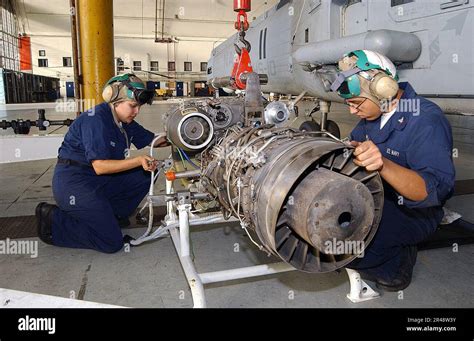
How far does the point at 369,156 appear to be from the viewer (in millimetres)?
1400

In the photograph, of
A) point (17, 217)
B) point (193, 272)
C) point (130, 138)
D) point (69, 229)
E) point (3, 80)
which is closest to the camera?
point (193, 272)

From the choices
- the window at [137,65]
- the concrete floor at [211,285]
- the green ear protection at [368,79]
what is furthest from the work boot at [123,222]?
the window at [137,65]

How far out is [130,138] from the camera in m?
3.01

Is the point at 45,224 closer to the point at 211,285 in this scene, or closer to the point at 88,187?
the point at 88,187

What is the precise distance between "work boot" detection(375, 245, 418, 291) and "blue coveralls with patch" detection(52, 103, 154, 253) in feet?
5.22

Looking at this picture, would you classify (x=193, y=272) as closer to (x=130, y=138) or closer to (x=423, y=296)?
(x=423, y=296)

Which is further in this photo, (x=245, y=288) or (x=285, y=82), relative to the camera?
(x=285, y=82)

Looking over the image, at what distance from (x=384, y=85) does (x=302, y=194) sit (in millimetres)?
588

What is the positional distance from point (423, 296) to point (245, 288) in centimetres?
89

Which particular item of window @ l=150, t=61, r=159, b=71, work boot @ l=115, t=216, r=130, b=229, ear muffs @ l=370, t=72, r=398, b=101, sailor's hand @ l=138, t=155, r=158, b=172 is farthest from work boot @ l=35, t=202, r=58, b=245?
window @ l=150, t=61, r=159, b=71

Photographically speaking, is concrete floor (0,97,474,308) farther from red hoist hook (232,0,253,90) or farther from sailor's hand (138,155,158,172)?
red hoist hook (232,0,253,90)

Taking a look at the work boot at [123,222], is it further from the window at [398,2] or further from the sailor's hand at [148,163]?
the window at [398,2]

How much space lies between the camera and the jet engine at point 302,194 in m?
1.33
